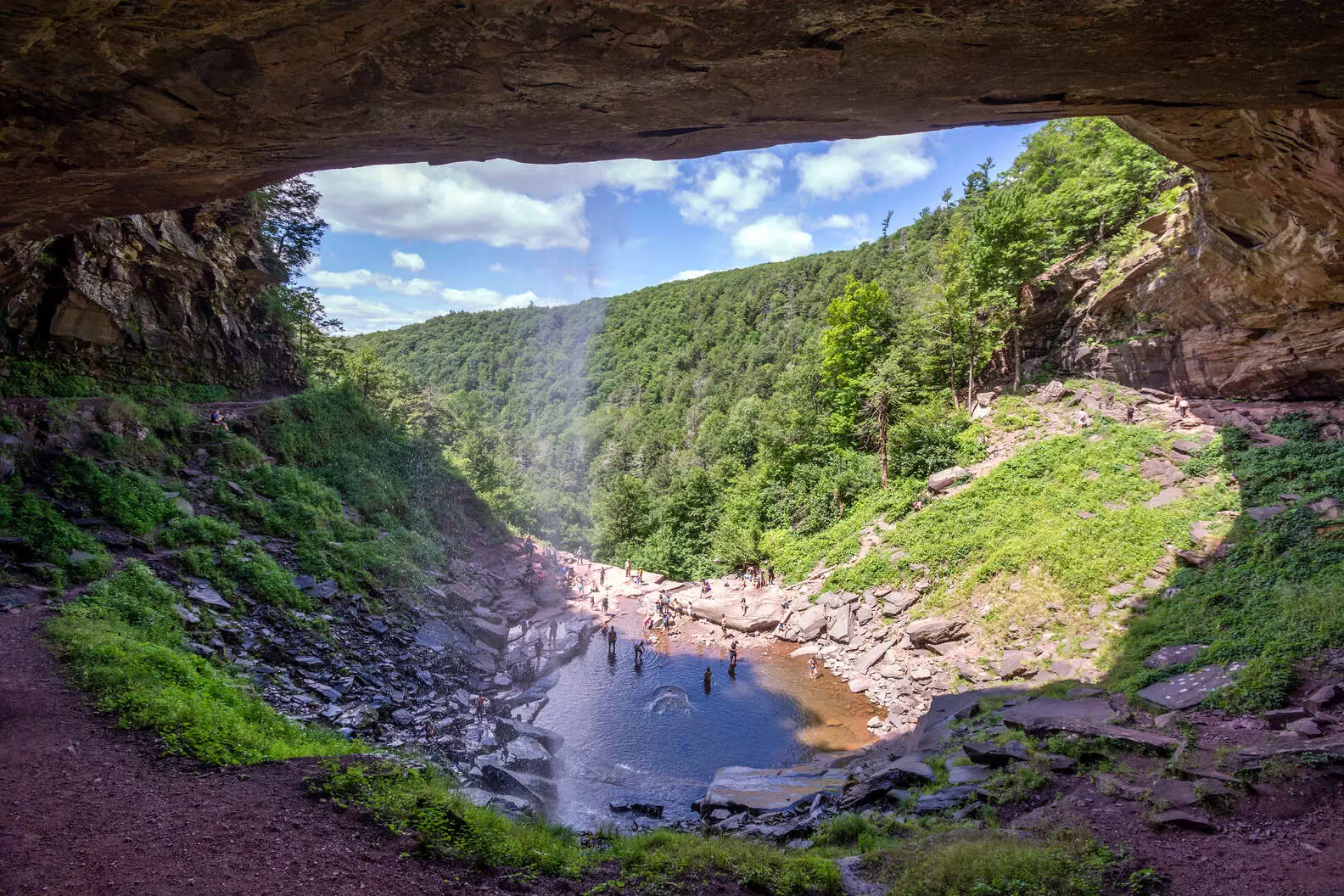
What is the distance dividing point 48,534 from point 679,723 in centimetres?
1486

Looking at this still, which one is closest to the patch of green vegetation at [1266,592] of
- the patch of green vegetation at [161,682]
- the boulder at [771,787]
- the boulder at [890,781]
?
the boulder at [890,781]

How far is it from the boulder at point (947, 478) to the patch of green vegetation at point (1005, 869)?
1701 cm

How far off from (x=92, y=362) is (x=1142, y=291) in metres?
32.5

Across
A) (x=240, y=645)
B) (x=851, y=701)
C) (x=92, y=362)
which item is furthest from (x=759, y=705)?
(x=92, y=362)

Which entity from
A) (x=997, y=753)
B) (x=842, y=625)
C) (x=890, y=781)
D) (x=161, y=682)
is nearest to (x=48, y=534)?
(x=161, y=682)

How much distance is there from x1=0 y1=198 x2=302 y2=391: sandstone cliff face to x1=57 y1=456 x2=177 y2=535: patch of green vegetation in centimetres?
408

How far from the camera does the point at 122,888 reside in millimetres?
4758

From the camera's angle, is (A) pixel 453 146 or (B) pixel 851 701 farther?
(B) pixel 851 701

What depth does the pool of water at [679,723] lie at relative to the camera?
13.4 metres

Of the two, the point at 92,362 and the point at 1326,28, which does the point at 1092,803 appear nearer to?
the point at 1326,28

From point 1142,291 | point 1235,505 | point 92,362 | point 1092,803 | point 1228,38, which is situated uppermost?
point 1142,291

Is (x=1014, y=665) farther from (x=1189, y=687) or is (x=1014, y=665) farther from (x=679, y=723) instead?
(x=679, y=723)

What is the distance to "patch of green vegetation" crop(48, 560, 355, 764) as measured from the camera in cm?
734

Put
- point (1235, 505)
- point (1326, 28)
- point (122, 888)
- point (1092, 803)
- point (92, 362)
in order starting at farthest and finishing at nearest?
point (92, 362) < point (1235, 505) < point (1092, 803) < point (122, 888) < point (1326, 28)
